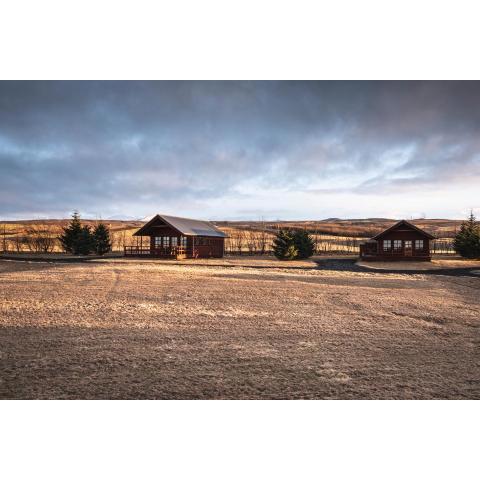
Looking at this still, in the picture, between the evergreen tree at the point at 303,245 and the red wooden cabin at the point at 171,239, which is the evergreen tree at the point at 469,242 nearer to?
the evergreen tree at the point at 303,245

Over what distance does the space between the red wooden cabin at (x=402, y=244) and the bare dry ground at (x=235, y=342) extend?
14.6m

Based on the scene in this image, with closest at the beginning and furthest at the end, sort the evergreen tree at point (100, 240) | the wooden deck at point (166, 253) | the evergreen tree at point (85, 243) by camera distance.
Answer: the wooden deck at point (166, 253), the evergreen tree at point (85, 243), the evergreen tree at point (100, 240)

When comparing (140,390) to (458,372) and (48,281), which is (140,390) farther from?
(48,281)

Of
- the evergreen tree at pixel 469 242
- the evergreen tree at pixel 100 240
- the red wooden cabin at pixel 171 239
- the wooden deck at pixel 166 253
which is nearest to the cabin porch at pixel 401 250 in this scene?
the evergreen tree at pixel 469 242

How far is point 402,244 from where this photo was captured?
26297 millimetres

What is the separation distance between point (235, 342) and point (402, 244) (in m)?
23.7

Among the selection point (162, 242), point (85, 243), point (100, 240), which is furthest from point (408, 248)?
point (85, 243)

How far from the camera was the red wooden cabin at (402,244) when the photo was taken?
2591 cm

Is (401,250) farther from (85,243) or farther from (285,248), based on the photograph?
(85,243)

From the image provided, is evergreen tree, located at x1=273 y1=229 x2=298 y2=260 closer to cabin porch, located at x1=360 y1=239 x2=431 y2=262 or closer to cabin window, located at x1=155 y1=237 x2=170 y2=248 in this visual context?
cabin porch, located at x1=360 y1=239 x2=431 y2=262

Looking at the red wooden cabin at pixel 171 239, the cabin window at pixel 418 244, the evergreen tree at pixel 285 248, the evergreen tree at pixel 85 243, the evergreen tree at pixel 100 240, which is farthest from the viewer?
the evergreen tree at pixel 100 240

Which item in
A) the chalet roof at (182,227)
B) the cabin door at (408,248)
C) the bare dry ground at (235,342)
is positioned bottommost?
the bare dry ground at (235,342)

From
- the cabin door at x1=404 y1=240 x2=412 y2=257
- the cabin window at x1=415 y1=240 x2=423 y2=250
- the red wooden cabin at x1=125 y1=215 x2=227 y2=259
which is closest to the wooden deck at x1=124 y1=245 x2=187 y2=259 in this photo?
the red wooden cabin at x1=125 y1=215 x2=227 y2=259

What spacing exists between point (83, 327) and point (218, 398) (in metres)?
4.26
